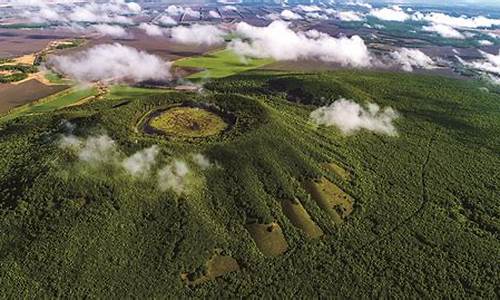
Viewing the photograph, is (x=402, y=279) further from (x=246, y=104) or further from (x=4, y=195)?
(x=4, y=195)

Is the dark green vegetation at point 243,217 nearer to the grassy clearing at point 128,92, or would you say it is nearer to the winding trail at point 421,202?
the winding trail at point 421,202

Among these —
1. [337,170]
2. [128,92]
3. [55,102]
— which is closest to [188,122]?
[337,170]

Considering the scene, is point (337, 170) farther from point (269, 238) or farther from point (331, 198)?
point (269, 238)

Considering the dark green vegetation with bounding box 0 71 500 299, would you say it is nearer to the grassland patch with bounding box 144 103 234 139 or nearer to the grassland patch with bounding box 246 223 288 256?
the grassland patch with bounding box 246 223 288 256

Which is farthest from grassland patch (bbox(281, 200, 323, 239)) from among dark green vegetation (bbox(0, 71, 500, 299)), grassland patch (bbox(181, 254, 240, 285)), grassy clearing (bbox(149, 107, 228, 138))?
grassy clearing (bbox(149, 107, 228, 138))

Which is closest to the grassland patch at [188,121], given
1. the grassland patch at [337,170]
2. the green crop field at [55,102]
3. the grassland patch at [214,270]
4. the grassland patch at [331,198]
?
the grassland patch at [337,170]

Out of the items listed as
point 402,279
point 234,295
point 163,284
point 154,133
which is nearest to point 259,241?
point 234,295
